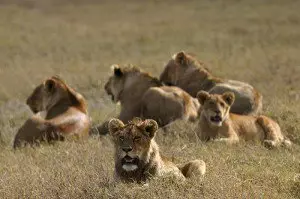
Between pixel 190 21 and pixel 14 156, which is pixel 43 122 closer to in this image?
pixel 14 156

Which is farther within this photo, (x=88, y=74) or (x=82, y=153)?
(x=88, y=74)

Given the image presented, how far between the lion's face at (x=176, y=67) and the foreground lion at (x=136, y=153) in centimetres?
618

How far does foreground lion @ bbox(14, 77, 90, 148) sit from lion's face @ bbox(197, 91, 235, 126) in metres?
1.77

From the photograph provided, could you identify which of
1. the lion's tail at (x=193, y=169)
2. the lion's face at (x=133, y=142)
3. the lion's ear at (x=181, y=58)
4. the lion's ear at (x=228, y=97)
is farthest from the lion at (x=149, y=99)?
the lion's face at (x=133, y=142)

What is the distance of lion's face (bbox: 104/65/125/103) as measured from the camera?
12.8 meters

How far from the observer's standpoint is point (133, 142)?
6.86 m

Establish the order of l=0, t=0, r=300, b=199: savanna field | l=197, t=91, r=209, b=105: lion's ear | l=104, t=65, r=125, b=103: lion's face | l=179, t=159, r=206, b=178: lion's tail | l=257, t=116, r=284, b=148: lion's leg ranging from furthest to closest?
l=104, t=65, r=125, b=103: lion's face < l=197, t=91, r=209, b=105: lion's ear < l=257, t=116, r=284, b=148: lion's leg < l=179, t=159, r=206, b=178: lion's tail < l=0, t=0, r=300, b=199: savanna field

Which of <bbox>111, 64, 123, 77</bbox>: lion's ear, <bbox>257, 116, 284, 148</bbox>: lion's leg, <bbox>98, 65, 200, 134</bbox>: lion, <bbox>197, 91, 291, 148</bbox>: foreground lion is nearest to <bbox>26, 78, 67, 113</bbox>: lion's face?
<bbox>98, 65, 200, 134</bbox>: lion

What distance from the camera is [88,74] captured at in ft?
61.1

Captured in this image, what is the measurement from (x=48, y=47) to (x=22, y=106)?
359 inches

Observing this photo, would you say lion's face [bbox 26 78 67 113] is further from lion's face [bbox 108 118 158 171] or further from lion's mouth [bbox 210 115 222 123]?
lion's face [bbox 108 118 158 171]

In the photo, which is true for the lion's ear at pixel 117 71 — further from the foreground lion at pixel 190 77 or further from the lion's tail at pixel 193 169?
the lion's tail at pixel 193 169

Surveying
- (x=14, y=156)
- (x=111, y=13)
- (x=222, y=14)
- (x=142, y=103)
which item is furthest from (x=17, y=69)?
(x=111, y=13)

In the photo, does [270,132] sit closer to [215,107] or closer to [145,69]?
[215,107]
